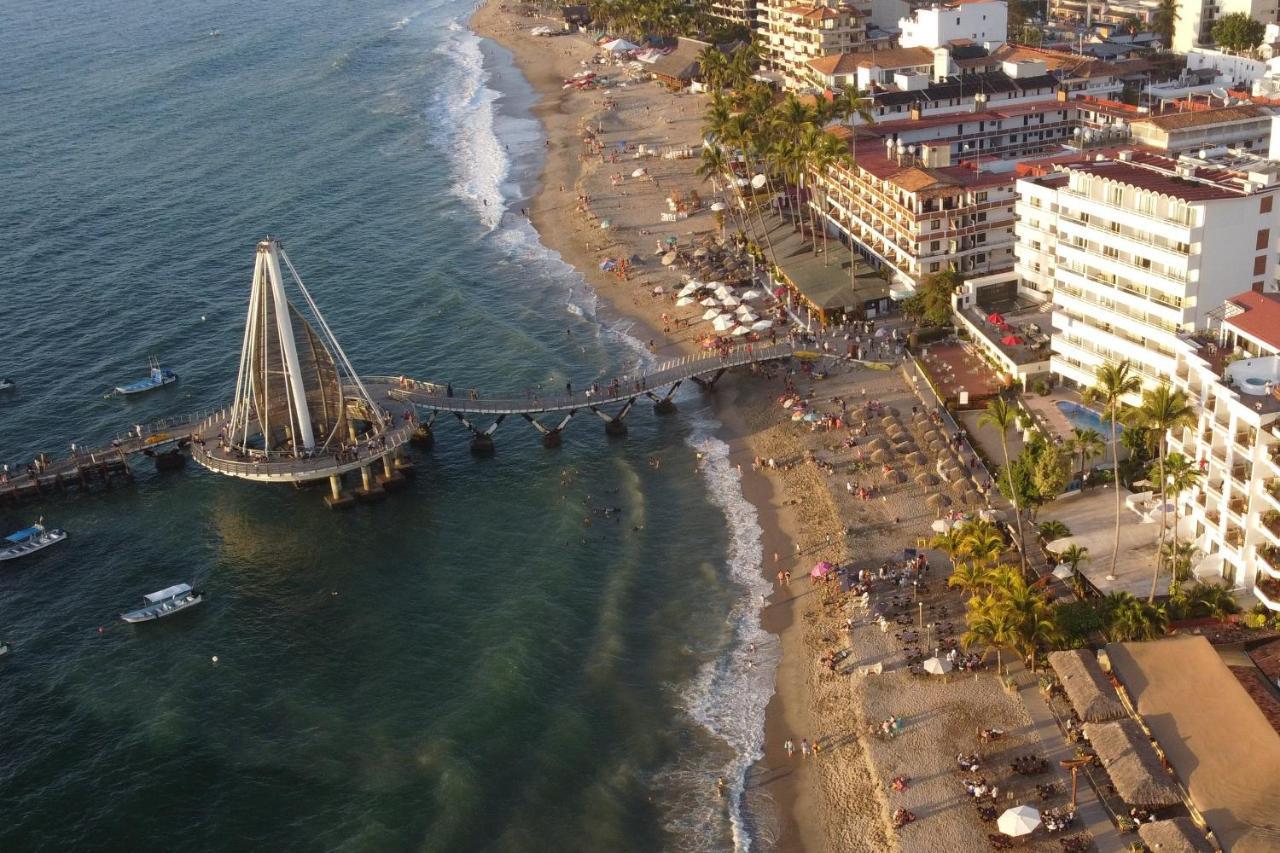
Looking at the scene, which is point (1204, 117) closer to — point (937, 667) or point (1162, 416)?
point (1162, 416)

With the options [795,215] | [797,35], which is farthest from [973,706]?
[797,35]

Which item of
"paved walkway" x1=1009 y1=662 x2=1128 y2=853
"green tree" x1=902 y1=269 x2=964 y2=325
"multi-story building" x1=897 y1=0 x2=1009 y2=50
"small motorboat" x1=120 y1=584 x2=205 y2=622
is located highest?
"multi-story building" x1=897 y1=0 x2=1009 y2=50

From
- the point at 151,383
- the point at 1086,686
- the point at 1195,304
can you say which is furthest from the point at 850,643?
the point at 151,383

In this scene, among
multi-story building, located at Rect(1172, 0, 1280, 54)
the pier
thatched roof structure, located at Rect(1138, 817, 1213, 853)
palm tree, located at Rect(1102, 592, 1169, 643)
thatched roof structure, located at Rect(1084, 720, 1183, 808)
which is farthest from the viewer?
multi-story building, located at Rect(1172, 0, 1280, 54)

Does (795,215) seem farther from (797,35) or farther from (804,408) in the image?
(797,35)

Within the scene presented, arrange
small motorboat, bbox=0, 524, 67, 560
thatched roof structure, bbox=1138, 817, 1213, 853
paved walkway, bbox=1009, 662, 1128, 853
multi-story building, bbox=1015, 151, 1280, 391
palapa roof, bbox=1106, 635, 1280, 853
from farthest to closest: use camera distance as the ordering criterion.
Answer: small motorboat, bbox=0, 524, 67, 560 → multi-story building, bbox=1015, 151, 1280, 391 → paved walkway, bbox=1009, 662, 1128, 853 → palapa roof, bbox=1106, 635, 1280, 853 → thatched roof structure, bbox=1138, 817, 1213, 853

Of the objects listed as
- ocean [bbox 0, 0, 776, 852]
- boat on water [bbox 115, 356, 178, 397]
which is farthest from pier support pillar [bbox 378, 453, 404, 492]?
boat on water [bbox 115, 356, 178, 397]

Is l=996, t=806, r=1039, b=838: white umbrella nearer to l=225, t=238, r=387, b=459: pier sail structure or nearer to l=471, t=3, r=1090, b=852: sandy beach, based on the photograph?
l=471, t=3, r=1090, b=852: sandy beach
